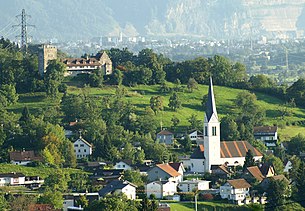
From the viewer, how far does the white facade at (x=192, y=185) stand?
1933 inches

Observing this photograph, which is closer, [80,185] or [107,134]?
[80,185]

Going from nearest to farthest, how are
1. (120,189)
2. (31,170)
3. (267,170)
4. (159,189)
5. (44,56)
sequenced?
1. (120,189)
2. (159,189)
3. (267,170)
4. (31,170)
5. (44,56)

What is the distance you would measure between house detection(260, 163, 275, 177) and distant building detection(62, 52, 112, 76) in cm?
2206

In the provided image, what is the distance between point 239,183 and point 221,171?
15.6ft

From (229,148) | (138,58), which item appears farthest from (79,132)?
(138,58)

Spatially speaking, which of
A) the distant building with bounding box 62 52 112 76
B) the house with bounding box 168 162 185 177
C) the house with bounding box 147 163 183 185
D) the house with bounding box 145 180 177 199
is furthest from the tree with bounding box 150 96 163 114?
the house with bounding box 145 180 177 199

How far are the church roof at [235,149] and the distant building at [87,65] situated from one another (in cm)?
1721

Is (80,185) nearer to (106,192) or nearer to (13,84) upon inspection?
(106,192)

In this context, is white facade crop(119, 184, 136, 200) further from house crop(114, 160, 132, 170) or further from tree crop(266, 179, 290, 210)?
house crop(114, 160, 132, 170)

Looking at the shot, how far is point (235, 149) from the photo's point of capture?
184ft

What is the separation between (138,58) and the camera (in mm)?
78625

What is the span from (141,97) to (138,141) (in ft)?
33.6

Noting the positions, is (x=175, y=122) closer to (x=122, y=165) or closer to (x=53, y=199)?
(x=122, y=165)

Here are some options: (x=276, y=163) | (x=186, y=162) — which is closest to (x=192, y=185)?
(x=276, y=163)
